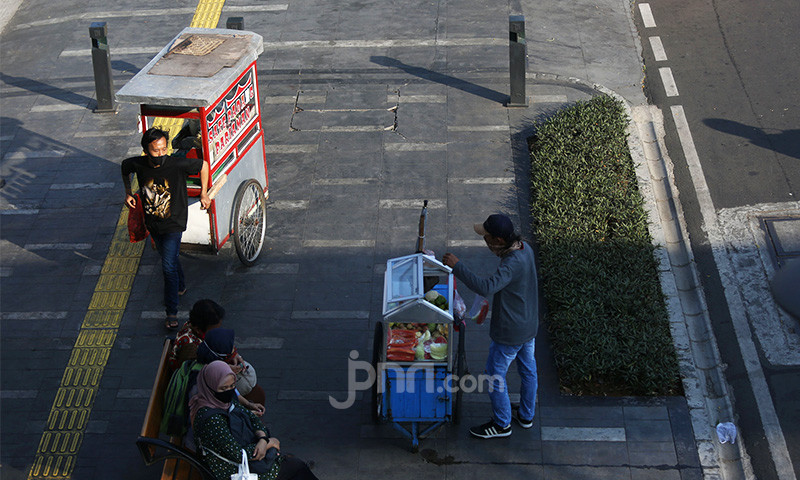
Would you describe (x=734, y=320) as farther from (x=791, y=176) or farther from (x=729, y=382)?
(x=791, y=176)

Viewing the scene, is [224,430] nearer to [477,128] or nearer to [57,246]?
[57,246]

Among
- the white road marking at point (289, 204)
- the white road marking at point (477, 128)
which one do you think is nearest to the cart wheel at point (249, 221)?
the white road marking at point (289, 204)

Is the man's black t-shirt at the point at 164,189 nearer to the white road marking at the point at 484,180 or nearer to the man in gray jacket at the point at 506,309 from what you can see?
the man in gray jacket at the point at 506,309

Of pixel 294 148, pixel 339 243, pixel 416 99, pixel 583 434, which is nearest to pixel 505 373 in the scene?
pixel 583 434

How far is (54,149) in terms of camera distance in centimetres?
1130

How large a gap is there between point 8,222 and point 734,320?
808cm

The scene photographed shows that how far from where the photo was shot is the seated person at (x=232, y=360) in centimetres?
623

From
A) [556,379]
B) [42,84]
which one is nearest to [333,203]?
[556,379]

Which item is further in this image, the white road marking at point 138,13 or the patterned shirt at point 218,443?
the white road marking at point 138,13

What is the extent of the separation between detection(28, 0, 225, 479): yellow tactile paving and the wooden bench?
1.47 metres

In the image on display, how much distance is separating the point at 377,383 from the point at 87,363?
301 cm

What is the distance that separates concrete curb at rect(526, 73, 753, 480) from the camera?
24.0ft

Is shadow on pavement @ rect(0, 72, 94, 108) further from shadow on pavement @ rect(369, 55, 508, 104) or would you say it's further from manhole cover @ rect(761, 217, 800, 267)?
manhole cover @ rect(761, 217, 800, 267)

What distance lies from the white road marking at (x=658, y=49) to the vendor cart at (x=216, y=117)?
21.6 feet
